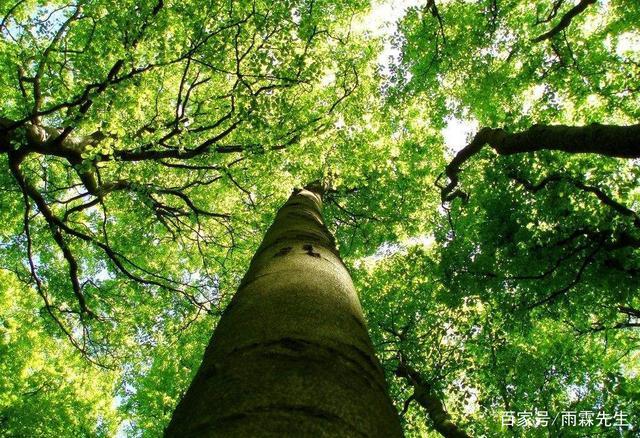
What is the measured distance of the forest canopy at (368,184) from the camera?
19.2ft

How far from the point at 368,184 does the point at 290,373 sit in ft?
34.0

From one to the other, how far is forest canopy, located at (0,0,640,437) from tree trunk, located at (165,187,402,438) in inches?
121

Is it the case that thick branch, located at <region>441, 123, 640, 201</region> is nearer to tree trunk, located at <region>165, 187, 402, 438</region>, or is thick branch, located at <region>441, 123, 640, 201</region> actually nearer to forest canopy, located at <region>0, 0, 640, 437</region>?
forest canopy, located at <region>0, 0, 640, 437</region>

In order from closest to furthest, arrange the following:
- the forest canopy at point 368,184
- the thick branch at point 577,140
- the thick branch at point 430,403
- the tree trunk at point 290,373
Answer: the tree trunk at point 290,373 → the thick branch at point 577,140 → the forest canopy at point 368,184 → the thick branch at point 430,403

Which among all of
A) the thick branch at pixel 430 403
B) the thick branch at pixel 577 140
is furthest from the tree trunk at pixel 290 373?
the thick branch at pixel 430 403

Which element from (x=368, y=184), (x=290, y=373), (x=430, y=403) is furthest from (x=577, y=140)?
(x=368, y=184)

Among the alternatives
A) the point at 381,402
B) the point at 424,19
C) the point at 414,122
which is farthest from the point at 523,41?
the point at 381,402

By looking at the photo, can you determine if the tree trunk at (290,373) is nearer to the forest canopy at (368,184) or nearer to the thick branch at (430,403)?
the forest canopy at (368,184)

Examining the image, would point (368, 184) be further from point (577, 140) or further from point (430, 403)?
point (577, 140)

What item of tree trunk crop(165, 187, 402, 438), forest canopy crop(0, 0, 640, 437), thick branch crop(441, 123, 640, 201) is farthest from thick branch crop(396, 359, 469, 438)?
tree trunk crop(165, 187, 402, 438)

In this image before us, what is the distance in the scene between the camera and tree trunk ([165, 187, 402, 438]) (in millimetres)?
1095

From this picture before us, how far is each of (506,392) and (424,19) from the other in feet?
26.9

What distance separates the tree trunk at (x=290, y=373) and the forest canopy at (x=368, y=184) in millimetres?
3074

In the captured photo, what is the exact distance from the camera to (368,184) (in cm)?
1148
